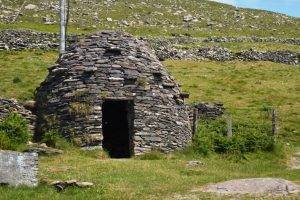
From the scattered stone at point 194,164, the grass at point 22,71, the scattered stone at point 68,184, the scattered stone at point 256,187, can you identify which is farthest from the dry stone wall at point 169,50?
the scattered stone at point 256,187

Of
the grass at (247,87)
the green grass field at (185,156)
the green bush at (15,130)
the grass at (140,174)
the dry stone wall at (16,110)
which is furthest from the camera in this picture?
the grass at (247,87)

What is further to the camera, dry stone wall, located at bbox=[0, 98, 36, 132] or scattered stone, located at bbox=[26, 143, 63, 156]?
dry stone wall, located at bbox=[0, 98, 36, 132]

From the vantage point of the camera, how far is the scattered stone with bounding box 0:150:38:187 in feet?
50.3

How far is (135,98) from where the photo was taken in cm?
2267

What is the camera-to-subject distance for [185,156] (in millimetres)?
22422

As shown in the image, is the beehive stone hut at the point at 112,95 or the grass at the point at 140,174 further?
the beehive stone hut at the point at 112,95

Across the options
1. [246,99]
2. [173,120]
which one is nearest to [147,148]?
[173,120]

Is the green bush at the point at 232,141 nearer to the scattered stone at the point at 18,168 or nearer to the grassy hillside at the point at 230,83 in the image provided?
the grassy hillside at the point at 230,83

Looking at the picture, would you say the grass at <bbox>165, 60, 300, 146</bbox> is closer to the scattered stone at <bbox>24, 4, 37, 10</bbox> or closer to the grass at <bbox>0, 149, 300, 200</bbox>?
the grass at <bbox>0, 149, 300, 200</bbox>

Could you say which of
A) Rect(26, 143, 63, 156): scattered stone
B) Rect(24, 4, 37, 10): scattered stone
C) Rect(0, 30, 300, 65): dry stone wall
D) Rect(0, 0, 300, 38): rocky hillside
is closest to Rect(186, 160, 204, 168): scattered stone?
Rect(26, 143, 63, 156): scattered stone

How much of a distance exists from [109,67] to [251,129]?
20.6ft

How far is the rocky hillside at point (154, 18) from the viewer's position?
204ft

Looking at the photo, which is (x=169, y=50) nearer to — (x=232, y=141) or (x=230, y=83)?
(x=230, y=83)

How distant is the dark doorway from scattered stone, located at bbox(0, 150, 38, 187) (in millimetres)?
9054
